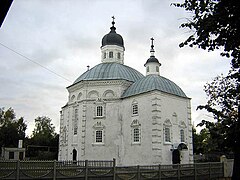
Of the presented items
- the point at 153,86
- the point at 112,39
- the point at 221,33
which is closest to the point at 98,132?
the point at 153,86

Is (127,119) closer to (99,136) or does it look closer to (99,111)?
(99,111)

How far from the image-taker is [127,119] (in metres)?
30.5

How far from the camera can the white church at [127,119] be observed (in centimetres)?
2789

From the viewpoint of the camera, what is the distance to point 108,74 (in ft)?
111

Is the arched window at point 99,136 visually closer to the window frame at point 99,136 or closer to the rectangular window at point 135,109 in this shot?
the window frame at point 99,136

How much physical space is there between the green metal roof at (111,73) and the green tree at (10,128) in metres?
23.0

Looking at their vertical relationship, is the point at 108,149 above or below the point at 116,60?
below

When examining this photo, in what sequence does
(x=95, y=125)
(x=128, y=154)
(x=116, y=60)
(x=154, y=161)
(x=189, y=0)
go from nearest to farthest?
1. (x=189, y=0)
2. (x=154, y=161)
3. (x=128, y=154)
4. (x=95, y=125)
5. (x=116, y=60)

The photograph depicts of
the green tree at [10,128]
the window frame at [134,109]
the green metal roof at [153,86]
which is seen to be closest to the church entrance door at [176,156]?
the window frame at [134,109]

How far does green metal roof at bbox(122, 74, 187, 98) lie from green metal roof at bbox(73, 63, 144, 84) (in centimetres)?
231

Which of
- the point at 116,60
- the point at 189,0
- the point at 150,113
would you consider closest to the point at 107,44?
the point at 116,60

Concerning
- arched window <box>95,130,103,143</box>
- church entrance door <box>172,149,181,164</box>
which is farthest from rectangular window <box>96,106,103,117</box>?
church entrance door <box>172,149,181,164</box>

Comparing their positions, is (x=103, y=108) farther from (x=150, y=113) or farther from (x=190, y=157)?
(x=190, y=157)

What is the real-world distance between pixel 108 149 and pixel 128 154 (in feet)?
8.39
